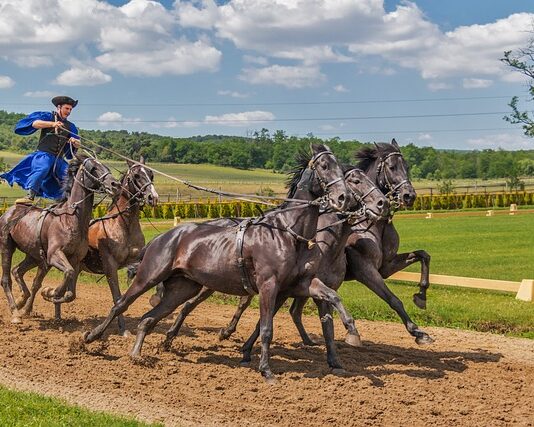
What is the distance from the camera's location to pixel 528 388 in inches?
316

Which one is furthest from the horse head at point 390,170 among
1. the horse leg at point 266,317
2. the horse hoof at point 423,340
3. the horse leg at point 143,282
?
the horse leg at point 143,282

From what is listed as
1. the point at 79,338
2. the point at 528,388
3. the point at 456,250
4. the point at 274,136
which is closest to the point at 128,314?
the point at 79,338

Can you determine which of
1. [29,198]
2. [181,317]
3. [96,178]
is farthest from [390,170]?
[29,198]

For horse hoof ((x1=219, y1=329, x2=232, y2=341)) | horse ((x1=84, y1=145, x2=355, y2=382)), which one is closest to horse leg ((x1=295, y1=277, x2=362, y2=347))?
horse ((x1=84, y1=145, x2=355, y2=382))

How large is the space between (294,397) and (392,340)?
3982 millimetres

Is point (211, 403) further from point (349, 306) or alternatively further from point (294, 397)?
point (349, 306)

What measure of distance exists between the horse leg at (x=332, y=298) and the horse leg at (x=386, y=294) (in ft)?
3.76

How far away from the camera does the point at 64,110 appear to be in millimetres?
11805

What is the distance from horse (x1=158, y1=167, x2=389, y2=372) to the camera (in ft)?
28.5

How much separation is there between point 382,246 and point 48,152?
571 centimetres

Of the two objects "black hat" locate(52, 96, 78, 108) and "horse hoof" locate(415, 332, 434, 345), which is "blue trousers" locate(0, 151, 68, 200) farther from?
"horse hoof" locate(415, 332, 434, 345)

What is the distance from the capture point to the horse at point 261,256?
8.27 meters

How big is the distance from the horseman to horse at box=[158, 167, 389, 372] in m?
3.77

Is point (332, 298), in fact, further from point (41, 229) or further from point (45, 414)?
point (41, 229)
